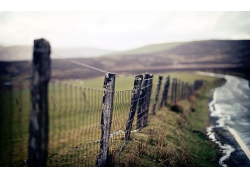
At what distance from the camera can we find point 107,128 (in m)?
4.79

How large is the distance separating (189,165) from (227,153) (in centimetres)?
181

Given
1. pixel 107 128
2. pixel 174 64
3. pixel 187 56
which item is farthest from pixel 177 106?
pixel 187 56

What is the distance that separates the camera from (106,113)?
472 cm

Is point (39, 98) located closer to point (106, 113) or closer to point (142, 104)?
point (106, 113)

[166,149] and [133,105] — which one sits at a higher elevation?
[133,105]

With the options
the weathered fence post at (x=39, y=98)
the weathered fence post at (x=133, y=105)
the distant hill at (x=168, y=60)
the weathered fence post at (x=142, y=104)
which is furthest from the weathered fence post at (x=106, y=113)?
the distant hill at (x=168, y=60)

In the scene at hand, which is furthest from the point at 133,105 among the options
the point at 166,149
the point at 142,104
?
the point at 166,149

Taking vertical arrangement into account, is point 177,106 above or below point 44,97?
below

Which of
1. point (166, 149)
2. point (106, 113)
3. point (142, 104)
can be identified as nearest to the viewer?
point (106, 113)

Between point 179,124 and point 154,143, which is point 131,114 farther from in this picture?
point 179,124

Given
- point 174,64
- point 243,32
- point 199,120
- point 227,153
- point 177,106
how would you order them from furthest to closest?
1. point 174,64
2. point 177,106
3. point 199,120
4. point 243,32
5. point 227,153

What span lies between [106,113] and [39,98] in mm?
1872

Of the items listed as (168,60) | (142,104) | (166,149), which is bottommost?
(166,149)

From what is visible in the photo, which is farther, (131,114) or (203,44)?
(203,44)
